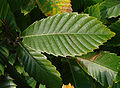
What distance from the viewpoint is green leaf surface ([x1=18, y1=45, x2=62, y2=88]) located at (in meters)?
0.71

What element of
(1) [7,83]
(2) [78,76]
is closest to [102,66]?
(2) [78,76]

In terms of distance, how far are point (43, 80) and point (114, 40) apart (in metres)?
0.39

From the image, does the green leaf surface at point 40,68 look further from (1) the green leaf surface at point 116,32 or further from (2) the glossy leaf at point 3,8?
(1) the green leaf surface at point 116,32

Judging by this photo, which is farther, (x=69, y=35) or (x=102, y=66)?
(x=102, y=66)

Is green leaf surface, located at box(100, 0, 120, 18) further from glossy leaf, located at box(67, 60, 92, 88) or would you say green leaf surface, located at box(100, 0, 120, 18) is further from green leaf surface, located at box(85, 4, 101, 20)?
glossy leaf, located at box(67, 60, 92, 88)

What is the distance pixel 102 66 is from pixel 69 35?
0.23 metres

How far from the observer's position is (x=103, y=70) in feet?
2.60

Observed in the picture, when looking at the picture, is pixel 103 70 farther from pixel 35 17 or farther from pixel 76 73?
pixel 35 17

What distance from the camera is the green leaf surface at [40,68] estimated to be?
2.33ft

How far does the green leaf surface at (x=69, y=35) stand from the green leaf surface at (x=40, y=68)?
0.22 feet

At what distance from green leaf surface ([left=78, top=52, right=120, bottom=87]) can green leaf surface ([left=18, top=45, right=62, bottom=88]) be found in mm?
170

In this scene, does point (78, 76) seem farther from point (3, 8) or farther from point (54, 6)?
point (3, 8)

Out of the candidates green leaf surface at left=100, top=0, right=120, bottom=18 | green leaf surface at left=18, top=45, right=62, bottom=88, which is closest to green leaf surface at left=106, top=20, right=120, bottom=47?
green leaf surface at left=100, top=0, right=120, bottom=18

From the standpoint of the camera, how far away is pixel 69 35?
0.68 meters
